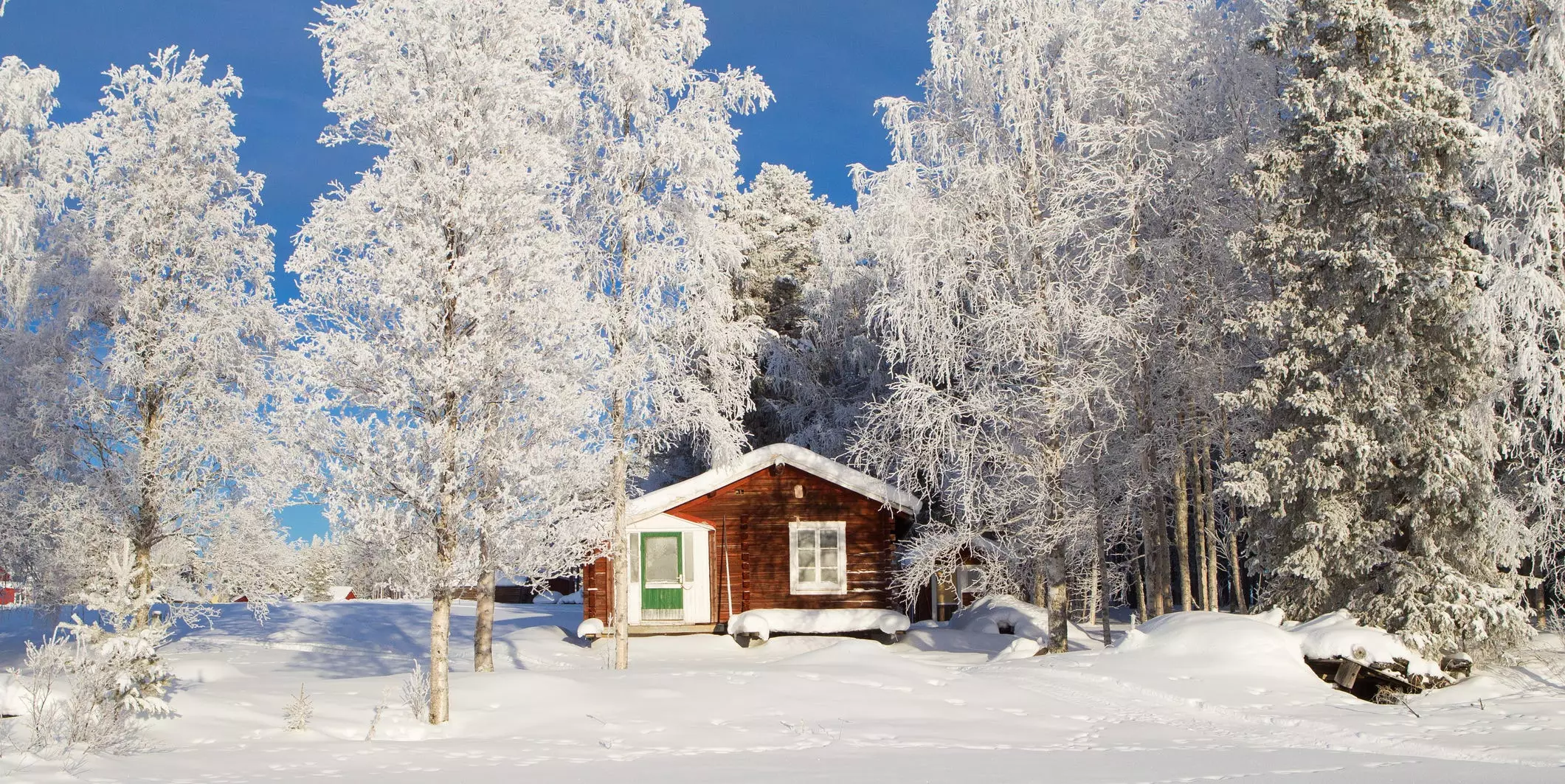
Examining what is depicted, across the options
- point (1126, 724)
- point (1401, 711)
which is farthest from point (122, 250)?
point (1401, 711)

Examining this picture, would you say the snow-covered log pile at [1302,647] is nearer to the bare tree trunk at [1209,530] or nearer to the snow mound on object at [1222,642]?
the snow mound on object at [1222,642]

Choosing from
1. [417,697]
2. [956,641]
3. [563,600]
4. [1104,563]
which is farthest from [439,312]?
[563,600]

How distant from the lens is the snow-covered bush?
1126cm

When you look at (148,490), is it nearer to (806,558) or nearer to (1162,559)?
(806,558)

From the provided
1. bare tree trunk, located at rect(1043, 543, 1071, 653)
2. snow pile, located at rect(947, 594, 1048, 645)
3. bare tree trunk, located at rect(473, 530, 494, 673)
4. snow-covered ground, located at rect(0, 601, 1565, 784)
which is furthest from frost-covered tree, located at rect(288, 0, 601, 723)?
snow pile, located at rect(947, 594, 1048, 645)

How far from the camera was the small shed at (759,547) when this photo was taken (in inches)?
938

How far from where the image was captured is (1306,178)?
52.7 feet

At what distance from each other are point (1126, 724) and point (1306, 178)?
8.61 meters

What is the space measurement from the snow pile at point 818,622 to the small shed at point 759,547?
24.7 inches

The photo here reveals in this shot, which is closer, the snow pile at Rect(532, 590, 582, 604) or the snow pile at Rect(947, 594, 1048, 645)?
the snow pile at Rect(947, 594, 1048, 645)

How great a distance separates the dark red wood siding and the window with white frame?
0.11 metres

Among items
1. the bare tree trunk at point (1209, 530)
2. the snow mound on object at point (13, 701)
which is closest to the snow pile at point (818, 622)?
the bare tree trunk at point (1209, 530)

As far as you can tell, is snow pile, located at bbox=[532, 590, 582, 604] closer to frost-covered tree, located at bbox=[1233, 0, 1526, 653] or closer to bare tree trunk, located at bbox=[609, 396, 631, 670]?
bare tree trunk, located at bbox=[609, 396, 631, 670]

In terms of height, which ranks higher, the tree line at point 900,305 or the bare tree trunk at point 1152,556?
the tree line at point 900,305
